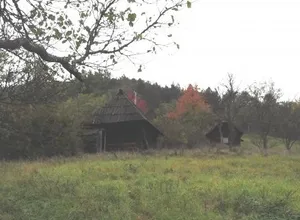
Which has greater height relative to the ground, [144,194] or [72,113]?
[72,113]

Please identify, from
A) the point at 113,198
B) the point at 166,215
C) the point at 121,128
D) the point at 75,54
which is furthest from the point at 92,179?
the point at 121,128

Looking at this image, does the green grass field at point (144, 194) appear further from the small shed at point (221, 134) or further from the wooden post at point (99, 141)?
the small shed at point (221, 134)

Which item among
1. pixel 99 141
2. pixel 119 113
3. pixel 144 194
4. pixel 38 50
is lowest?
pixel 144 194

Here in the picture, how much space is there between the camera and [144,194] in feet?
33.4

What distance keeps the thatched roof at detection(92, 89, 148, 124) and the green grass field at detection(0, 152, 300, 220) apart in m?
14.2

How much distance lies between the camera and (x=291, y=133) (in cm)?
4841

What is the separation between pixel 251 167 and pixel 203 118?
33235mm

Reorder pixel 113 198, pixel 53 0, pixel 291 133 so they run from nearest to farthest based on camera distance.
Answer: pixel 53 0 → pixel 113 198 → pixel 291 133

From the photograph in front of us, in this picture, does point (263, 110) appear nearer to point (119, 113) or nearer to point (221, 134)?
point (221, 134)

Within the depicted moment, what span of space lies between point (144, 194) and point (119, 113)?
64.4ft

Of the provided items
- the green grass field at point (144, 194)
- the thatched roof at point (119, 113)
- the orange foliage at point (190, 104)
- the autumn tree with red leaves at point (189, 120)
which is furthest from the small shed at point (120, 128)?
the orange foliage at point (190, 104)

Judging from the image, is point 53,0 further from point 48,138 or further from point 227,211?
point 48,138

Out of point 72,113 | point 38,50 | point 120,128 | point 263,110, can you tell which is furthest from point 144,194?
point 263,110

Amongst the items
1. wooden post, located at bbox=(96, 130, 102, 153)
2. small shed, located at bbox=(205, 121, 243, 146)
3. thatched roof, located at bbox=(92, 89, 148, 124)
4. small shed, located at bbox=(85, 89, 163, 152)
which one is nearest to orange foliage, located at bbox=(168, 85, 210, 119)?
small shed, located at bbox=(205, 121, 243, 146)
